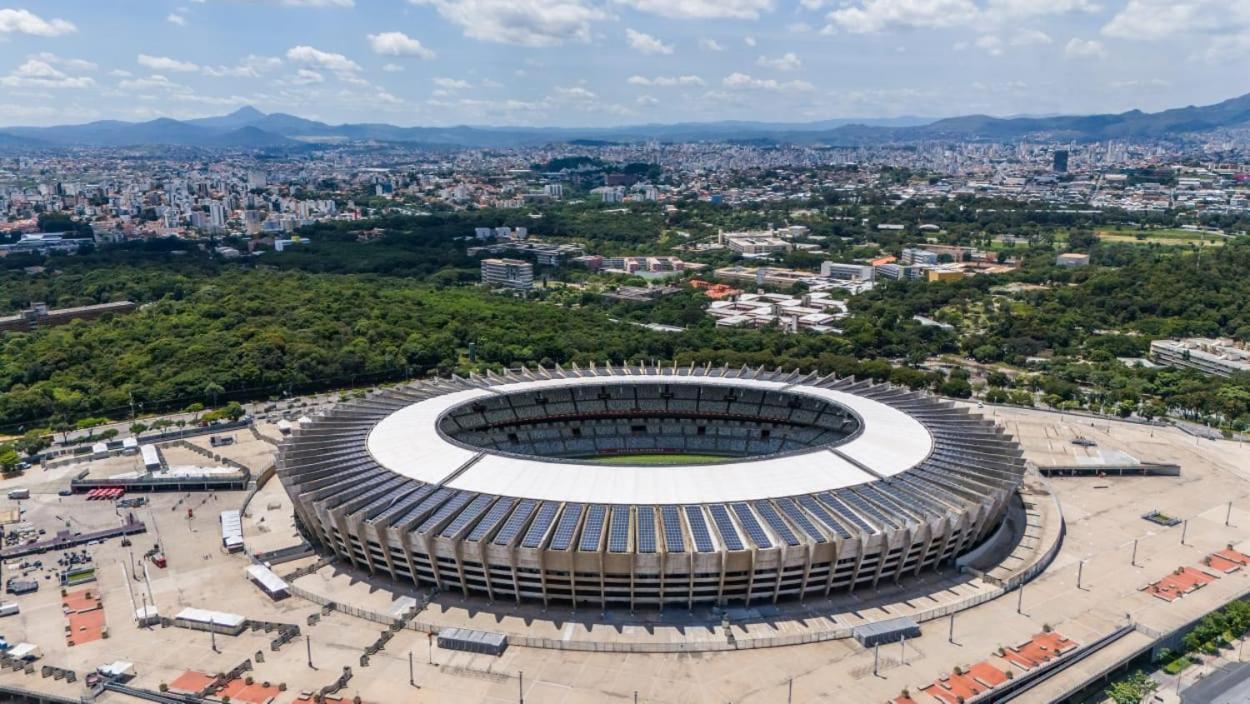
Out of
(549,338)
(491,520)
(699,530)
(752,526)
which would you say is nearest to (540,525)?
(491,520)

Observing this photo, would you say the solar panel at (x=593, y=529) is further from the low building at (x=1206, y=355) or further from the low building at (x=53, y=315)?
the low building at (x=53, y=315)

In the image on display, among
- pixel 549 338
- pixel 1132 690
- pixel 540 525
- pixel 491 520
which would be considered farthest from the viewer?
pixel 549 338

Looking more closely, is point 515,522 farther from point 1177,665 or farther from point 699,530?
point 1177,665

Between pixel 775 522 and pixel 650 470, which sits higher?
pixel 650 470

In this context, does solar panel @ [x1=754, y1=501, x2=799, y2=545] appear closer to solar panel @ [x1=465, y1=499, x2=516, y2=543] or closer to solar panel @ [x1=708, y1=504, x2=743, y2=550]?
solar panel @ [x1=708, y1=504, x2=743, y2=550]

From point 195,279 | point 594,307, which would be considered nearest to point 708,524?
point 594,307

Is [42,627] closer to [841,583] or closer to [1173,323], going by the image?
[841,583]
